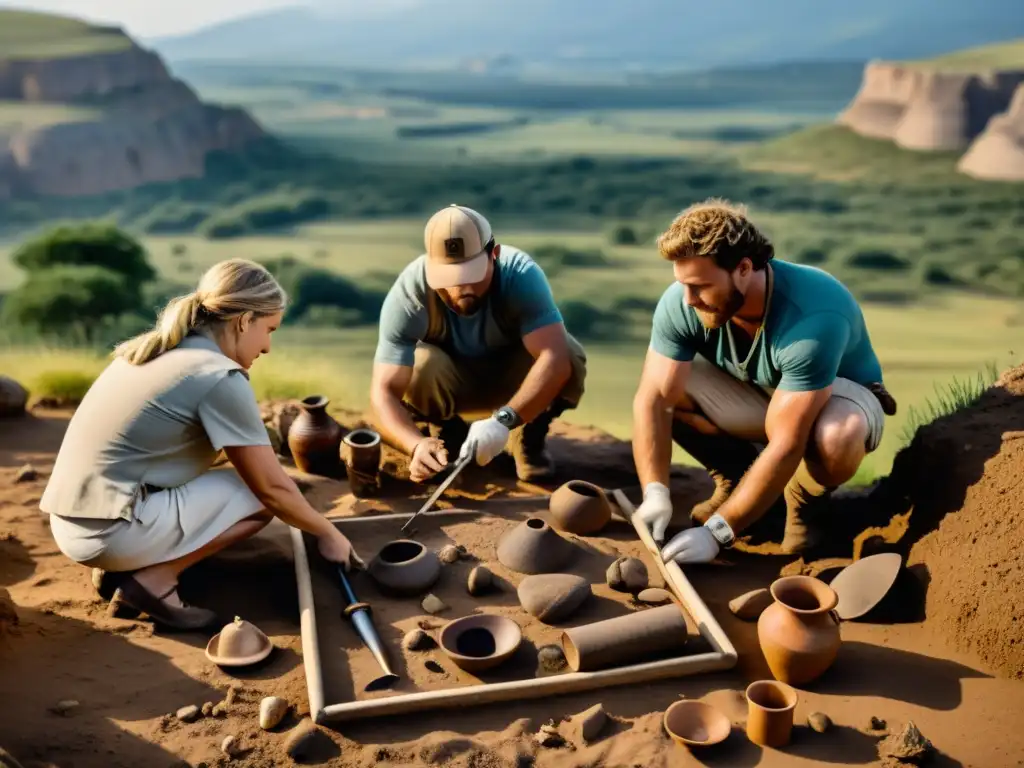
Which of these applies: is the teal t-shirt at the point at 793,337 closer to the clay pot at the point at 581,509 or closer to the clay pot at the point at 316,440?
the clay pot at the point at 581,509

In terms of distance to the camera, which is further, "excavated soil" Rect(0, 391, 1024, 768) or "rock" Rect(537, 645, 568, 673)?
"rock" Rect(537, 645, 568, 673)

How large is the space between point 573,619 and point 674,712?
771 mm

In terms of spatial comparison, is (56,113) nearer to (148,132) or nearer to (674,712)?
(148,132)

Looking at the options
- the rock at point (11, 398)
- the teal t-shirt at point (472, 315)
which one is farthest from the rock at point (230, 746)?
the rock at point (11, 398)

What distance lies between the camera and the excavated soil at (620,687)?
3.58 m

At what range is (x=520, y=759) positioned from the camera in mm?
3545

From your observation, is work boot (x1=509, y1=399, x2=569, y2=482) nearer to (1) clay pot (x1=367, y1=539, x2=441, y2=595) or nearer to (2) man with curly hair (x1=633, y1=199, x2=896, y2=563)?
(2) man with curly hair (x1=633, y1=199, x2=896, y2=563)

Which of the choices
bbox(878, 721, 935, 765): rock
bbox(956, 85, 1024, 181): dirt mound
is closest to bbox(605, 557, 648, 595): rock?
bbox(878, 721, 935, 765): rock

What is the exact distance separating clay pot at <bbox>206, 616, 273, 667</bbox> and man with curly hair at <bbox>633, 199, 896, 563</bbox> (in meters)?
1.88

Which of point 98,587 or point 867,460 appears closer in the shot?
point 98,587

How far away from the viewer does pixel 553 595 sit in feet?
14.1

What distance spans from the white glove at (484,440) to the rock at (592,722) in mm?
1800

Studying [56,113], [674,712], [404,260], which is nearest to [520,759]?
[674,712]

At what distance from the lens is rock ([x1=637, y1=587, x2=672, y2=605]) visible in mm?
4441
